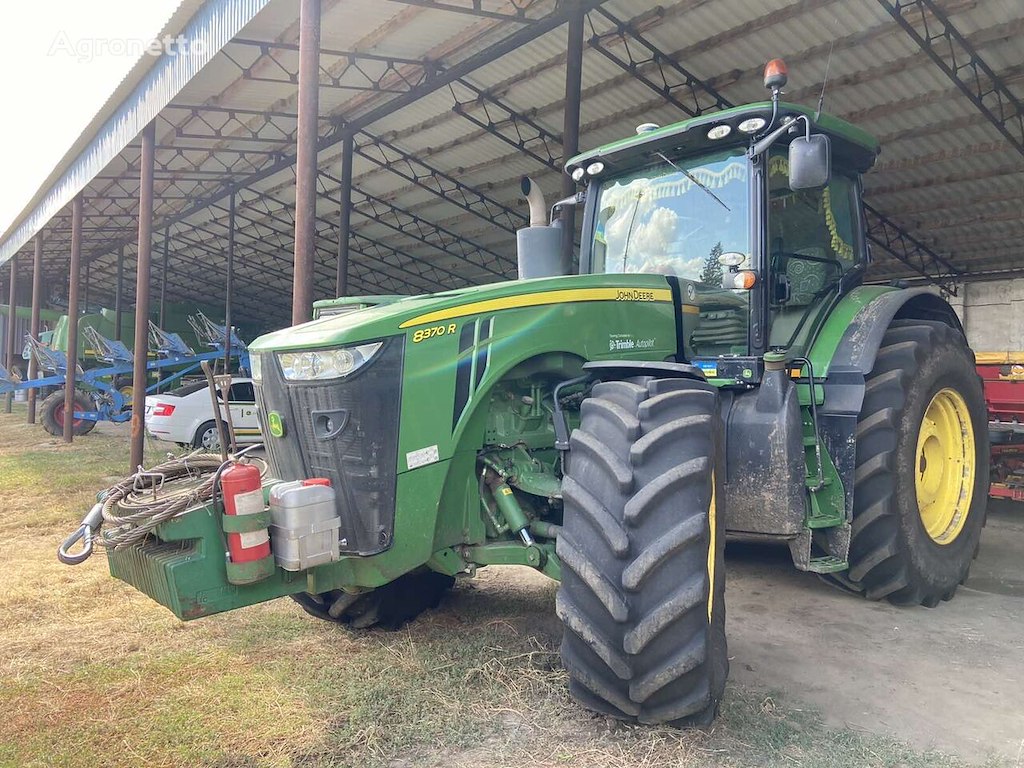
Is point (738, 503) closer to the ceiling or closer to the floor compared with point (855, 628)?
closer to the ceiling

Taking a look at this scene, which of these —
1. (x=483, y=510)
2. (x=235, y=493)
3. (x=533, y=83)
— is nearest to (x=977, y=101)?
(x=533, y=83)

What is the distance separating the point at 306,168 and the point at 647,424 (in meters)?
4.01

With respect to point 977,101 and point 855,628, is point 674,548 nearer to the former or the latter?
point 855,628

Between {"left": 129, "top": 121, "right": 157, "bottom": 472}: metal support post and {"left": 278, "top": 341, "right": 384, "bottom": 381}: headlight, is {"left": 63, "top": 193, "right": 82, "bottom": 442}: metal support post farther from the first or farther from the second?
{"left": 278, "top": 341, "right": 384, "bottom": 381}: headlight

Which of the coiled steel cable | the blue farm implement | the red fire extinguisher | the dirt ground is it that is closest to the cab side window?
the dirt ground

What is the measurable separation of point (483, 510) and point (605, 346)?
3.19 ft

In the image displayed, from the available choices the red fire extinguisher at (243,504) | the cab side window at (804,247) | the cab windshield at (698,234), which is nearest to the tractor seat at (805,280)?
the cab side window at (804,247)

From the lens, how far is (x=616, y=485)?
2771 mm

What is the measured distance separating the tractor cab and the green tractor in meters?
0.01

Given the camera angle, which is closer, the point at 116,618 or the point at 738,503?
the point at 738,503

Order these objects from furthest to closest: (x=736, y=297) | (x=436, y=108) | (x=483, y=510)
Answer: (x=436, y=108)
(x=736, y=297)
(x=483, y=510)

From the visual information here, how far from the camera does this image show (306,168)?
19.2 ft

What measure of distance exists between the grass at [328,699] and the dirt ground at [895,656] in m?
0.25

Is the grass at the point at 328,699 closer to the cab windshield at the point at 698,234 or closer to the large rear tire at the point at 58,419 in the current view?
the cab windshield at the point at 698,234
